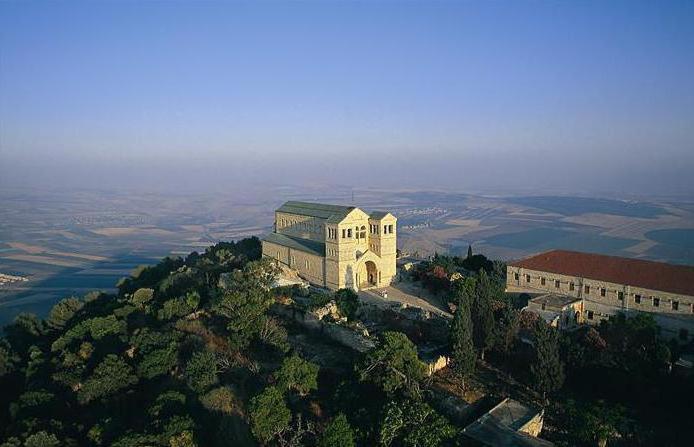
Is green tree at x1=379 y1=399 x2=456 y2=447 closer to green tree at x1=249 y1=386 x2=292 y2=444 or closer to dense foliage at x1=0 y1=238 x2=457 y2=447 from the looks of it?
dense foliage at x1=0 y1=238 x2=457 y2=447

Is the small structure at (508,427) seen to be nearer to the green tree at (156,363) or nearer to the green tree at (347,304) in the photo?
the green tree at (347,304)

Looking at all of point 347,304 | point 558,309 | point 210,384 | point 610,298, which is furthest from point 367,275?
point 210,384

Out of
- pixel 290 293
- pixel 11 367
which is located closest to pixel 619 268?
pixel 290 293

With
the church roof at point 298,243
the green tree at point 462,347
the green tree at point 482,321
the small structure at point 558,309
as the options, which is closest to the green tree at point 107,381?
the green tree at point 462,347

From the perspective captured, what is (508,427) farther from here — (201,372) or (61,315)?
(61,315)

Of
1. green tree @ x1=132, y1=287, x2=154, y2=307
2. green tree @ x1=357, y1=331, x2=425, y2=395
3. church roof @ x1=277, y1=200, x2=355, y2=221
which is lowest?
green tree @ x1=132, y1=287, x2=154, y2=307

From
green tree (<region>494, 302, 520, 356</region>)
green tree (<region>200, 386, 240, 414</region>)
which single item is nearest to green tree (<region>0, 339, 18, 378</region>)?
green tree (<region>200, 386, 240, 414</region>)

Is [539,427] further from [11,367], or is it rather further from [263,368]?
[11,367]

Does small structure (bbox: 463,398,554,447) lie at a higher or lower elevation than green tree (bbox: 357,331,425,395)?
lower
